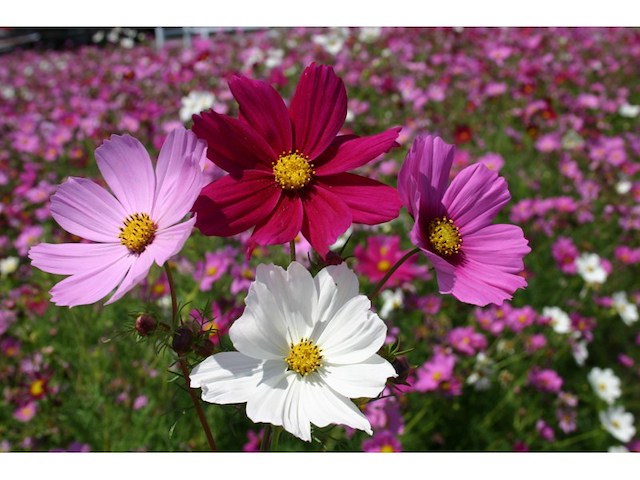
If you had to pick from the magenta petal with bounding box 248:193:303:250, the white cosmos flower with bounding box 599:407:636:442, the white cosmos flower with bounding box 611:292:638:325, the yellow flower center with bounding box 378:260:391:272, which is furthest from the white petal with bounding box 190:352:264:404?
the white cosmos flower with bounding box 611:292:638:325

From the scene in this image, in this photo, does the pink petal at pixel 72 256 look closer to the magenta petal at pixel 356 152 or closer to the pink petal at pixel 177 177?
the pink petal at pixel 177 177

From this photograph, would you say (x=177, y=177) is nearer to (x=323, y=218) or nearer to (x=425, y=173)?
(x=323, y=218)

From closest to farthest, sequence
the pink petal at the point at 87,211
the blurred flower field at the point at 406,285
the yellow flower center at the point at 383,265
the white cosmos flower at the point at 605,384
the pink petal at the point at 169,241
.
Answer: the pink petal at the point at 169,241 < the pink petal at the point at 87,211 < the blurred flower field at the point at 406,285 < the yellow flower center at the point at 383,265 < the white cosmos flower at the point at 605,384

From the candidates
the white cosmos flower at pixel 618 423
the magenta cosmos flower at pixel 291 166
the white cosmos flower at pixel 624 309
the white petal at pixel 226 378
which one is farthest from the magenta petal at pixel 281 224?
the white cosmos flower at pixel 624 309

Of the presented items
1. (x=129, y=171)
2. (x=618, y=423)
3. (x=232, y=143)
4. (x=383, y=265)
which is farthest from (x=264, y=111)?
(x=618, y=423)

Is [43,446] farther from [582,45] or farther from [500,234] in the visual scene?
[582,45]

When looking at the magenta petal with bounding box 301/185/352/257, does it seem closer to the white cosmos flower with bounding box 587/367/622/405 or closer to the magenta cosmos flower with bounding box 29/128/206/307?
the magenta cosmos flower with bounding box 29/128/206/307
